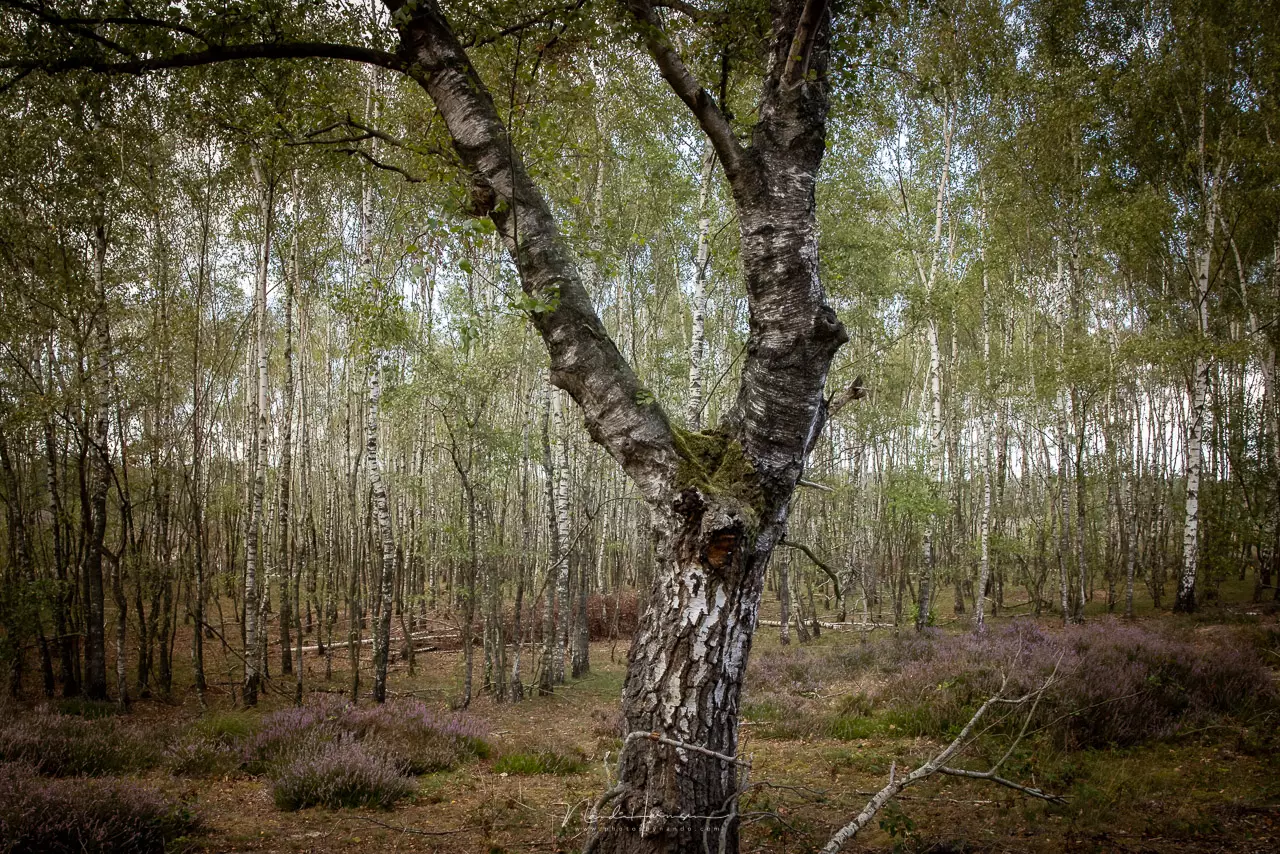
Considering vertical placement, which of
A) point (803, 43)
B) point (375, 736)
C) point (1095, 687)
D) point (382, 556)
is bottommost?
point (375, 736)

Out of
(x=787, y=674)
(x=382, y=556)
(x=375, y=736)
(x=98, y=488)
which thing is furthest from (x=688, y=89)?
(x=98, y=488)

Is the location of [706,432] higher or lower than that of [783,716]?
higher

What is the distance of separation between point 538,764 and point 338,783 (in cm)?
194

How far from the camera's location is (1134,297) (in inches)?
843

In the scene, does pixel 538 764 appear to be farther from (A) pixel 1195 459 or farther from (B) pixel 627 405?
(A) pixel 1195 459

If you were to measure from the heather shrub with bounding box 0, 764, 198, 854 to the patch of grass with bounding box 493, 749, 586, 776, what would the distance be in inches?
108

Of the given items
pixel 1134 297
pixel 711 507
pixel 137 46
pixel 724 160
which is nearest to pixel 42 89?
pixel 137 46

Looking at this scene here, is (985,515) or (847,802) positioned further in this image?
(985,515)

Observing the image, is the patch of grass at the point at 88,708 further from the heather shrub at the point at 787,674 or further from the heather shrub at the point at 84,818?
the heather shrub at the point at 787,674

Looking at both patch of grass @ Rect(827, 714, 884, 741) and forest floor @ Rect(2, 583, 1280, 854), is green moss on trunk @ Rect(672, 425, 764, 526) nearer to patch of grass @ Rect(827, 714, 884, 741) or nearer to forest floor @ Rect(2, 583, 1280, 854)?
forest floor @ Rect(2, 583, 1280, 854)

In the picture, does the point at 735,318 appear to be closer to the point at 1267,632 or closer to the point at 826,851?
the point at 1267,632

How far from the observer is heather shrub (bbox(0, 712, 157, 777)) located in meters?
5.27

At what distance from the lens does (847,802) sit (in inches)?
187

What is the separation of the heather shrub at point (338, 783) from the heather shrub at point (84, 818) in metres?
0.84
